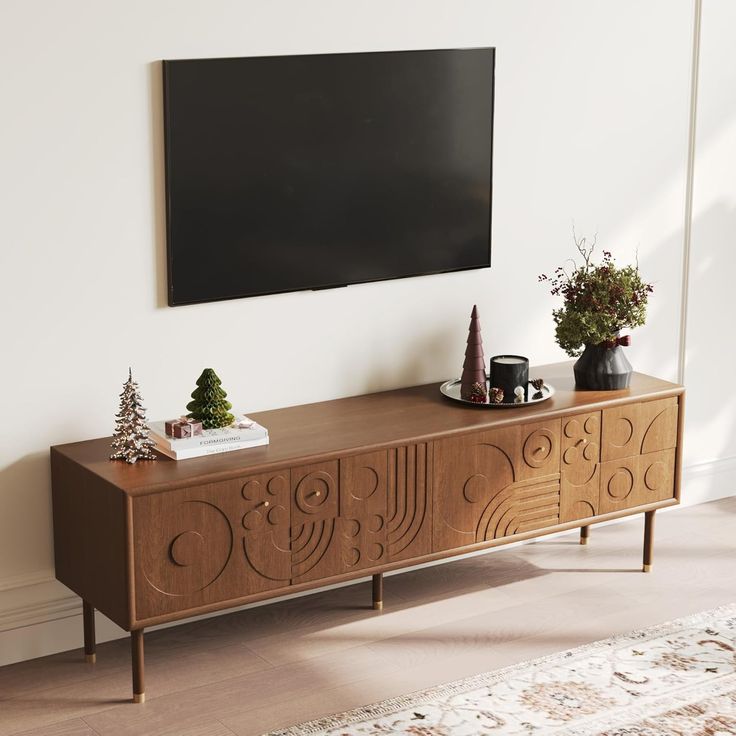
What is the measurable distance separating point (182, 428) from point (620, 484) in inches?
58.3

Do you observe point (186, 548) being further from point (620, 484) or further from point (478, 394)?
point (620, 484)

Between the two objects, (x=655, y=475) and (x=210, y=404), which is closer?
(x=210, y=404)

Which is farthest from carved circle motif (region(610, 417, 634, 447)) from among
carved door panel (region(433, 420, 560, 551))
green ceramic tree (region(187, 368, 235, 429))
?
green ceramic tree (region(187, 368, 235, 429))

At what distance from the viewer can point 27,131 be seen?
3289mm

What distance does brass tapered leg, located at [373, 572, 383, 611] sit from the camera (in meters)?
3.88

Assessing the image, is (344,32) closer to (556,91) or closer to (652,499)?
(556,91)

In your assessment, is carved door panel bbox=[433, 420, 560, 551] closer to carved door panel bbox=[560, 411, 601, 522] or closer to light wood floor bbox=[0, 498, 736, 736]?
carved door panel bbox=[560, 411, 601, 522]

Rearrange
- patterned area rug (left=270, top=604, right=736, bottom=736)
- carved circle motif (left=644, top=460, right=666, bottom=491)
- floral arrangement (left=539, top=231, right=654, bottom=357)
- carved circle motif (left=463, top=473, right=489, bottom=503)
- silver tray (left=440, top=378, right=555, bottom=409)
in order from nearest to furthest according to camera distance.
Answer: patterned area rug (left=270, top=604, right=736, bottom=736) → carved circle motif (left=463, top=473, right=489, bottom=503) → silver tray (left=440, top=378, right=555, bottom=409) → floral arrangement (left=539, top=231, right=654, bottom=357) → carved circle motif (left=644, top=460, right=666, bottom=491)

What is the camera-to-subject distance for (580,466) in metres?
3.96

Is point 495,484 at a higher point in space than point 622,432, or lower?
lower

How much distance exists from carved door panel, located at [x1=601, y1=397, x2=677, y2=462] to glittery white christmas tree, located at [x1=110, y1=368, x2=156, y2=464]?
1450mm

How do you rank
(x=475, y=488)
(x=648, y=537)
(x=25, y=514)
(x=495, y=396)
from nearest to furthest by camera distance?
(x=25, y=514) < (x=475, y=488) < (x=495, y=396) < (x=648, y=537)

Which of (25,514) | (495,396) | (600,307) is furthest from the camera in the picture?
(600,307)

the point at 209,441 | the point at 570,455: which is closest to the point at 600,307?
the point at 570,455
